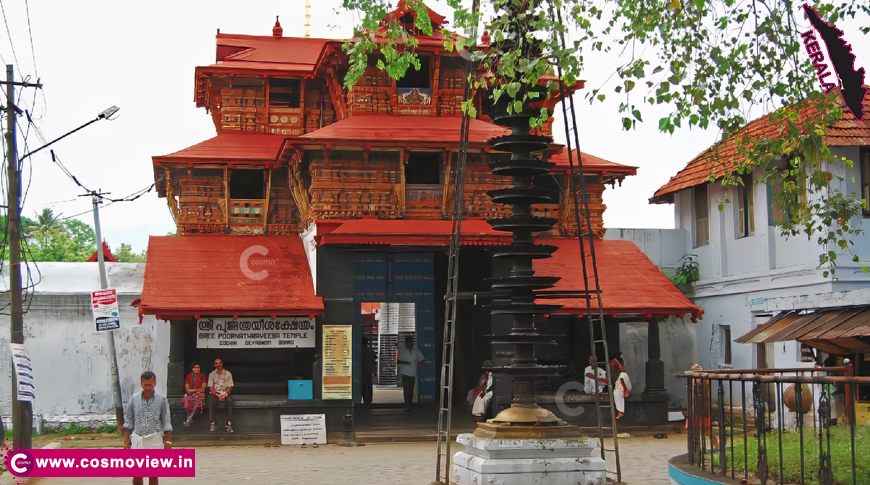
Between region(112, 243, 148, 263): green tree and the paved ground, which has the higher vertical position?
region(112, 243, 148, 263): green tree

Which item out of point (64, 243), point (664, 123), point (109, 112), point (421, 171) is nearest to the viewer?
point (664, 123)

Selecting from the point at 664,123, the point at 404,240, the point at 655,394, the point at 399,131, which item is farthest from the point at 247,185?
the point at 664,123

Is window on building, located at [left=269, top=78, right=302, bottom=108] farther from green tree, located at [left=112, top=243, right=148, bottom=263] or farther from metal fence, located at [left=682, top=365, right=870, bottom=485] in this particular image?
green tree, located at [left=112, top=243, right=148, bottom=263]

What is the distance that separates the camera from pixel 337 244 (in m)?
16.8

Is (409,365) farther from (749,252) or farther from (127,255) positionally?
(127,255)

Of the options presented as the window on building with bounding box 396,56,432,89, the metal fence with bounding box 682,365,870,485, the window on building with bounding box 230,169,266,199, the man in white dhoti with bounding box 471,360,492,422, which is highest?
the window on building with bounding box 396,56,432,89

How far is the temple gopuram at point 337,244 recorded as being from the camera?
55.9 ft

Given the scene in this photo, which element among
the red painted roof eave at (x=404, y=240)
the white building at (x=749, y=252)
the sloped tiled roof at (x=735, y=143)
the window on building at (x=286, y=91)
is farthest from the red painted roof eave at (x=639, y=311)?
the window on building at (x=286, y=91)

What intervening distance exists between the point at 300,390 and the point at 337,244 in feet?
9.31

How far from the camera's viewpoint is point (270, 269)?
18172mm

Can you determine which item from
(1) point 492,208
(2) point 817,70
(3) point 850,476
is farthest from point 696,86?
(1) point 492,208

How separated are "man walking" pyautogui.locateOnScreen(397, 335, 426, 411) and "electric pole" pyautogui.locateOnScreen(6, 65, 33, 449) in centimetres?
767

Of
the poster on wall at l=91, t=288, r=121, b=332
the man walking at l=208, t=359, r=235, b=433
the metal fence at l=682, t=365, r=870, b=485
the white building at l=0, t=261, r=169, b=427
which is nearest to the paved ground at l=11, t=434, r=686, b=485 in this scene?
the man walking at l=208, t=359, r=235, b=433

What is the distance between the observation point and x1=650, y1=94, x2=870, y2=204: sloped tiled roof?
53.1ft
